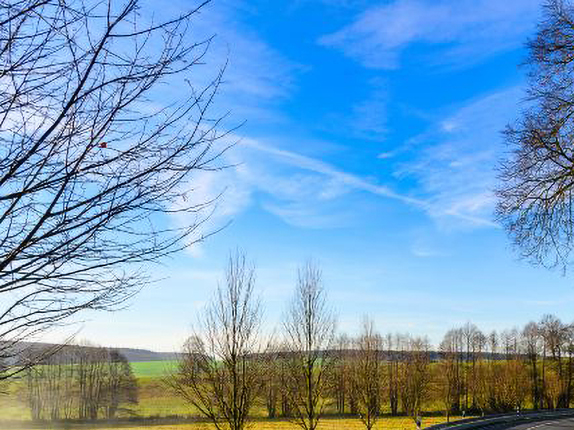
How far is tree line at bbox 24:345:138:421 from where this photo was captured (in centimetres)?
6994

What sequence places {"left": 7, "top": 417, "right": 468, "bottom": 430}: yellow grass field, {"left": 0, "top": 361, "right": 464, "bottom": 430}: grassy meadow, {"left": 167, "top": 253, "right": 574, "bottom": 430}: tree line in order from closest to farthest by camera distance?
1. {"left": 167, "top": 253, "right": 574, "bottom": 430}: tree line
2. {"left": 7, "top": 417, "right": 468, "bottom": 430}: yellow grass field
3. {"left": 0, "top": 361, "right": 464, "bottom": 430}: grassy meadow

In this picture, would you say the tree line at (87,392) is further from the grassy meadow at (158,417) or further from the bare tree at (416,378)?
the bare tree at (416,378)

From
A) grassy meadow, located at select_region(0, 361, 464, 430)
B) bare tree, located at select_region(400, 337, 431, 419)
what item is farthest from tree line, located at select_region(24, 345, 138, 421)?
bare tree, located at select_region(400, 337, 431, 419)

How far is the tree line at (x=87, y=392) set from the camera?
69938mm

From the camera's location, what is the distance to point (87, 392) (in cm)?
7600

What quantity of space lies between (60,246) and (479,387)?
7813cm

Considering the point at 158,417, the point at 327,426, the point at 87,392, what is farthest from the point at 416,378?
the point at 87,392

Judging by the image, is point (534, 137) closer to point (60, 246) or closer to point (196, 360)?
point (60, 246)

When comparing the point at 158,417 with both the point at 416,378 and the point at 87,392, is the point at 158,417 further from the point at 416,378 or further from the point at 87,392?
the point at 416,378

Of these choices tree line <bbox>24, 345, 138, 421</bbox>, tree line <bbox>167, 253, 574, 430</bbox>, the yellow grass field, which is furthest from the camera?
tree line <bbox>24, 345, 138, 421</bbox>

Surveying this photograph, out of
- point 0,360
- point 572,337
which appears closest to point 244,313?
point 0,360

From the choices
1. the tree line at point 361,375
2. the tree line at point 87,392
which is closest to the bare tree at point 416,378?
the tree line at point 361,375

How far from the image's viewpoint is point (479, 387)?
71250 millimetres

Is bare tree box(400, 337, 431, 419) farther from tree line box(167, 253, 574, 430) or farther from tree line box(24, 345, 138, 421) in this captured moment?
tree line box(24, 345, 138, 421)
